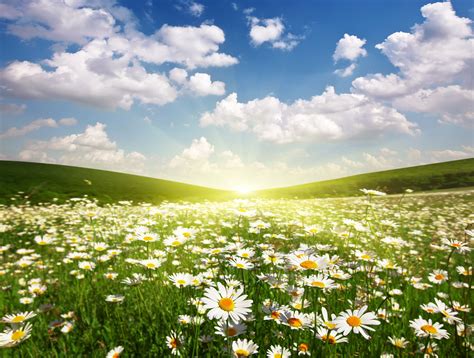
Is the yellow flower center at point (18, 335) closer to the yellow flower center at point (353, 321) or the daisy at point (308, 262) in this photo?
the daisy at point (308, 262)

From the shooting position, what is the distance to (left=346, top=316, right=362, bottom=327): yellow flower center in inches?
73.3

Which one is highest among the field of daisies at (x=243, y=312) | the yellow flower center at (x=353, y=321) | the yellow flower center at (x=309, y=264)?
the yellow flower center at (x=309, y=264)

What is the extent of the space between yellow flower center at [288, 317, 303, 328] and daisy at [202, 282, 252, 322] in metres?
0.37

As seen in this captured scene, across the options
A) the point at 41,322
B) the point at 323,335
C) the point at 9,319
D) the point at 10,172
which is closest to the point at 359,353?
the point at 323,335

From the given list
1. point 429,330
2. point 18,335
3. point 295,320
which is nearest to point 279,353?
point 295,320

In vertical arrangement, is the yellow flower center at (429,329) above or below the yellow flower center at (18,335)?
below

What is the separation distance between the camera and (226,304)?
1.80 meters

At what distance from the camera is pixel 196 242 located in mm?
6059

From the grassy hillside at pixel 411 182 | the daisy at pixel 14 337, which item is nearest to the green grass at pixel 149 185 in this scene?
the grassy hillside at pixel 411 182

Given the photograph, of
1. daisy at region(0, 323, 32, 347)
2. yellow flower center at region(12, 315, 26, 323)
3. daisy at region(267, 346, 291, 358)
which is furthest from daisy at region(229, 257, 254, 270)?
yellow flower center at region(12, 315, 26, 323)

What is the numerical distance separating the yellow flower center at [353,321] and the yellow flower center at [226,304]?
28.6 inches

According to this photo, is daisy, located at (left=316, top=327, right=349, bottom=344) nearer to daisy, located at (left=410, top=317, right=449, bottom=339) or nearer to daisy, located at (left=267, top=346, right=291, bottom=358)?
daisy, located at (left=267, top=346, right=291, bottom=358)

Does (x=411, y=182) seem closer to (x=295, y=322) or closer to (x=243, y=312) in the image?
(x=295, y=322)

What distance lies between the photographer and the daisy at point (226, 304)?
1702mm
